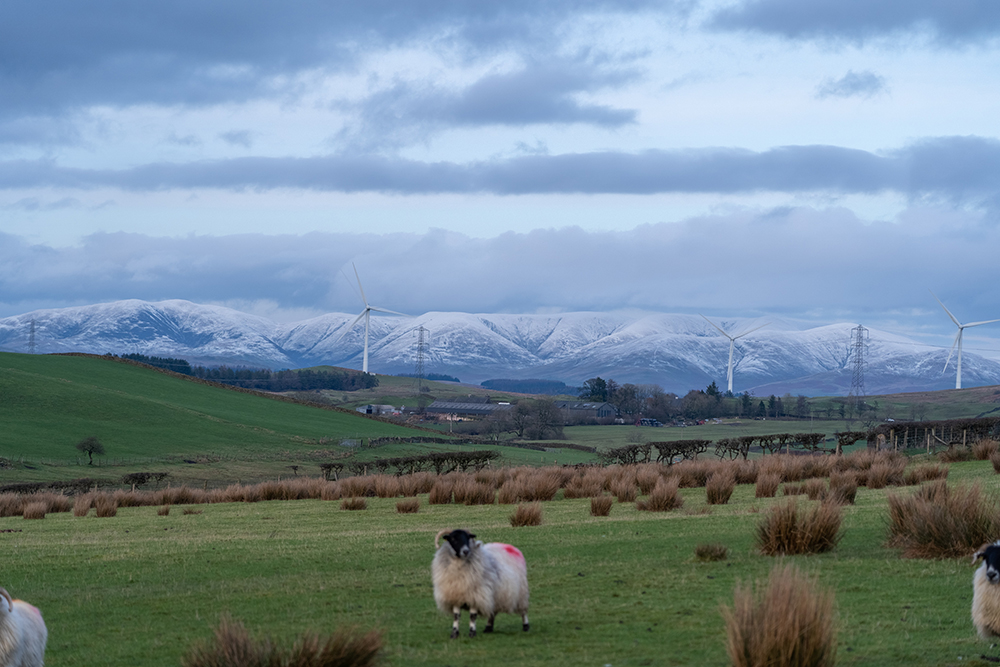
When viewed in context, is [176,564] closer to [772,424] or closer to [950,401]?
[772,424]

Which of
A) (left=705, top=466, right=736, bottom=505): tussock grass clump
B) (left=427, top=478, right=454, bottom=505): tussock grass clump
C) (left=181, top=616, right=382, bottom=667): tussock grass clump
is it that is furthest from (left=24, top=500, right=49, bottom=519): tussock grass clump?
(left=181, top=616, right=382, bottom=667): tussock grass clump

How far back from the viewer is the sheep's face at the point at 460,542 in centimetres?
949

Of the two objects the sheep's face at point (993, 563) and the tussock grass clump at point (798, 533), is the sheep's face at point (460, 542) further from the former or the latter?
the tussock grass clump at point (798, 533)

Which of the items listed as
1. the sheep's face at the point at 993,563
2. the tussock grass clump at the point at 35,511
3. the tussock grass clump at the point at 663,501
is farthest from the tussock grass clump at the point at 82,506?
the sheep's face at the point at 993,563

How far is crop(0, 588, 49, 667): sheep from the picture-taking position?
7973 millimetres

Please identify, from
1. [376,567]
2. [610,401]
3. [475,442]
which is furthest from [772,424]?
[376,567]

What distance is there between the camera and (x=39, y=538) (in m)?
21.3

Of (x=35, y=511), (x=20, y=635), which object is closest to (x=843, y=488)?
(x=20, y=635)

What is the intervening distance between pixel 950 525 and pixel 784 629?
23.6 feet

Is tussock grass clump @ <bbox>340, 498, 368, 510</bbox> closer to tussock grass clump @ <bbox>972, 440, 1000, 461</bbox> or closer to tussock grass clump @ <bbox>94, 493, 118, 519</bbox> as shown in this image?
tussock grass clump @ <bbox>94, 493, 118, 519</bbox>

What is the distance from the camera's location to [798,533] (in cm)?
1381

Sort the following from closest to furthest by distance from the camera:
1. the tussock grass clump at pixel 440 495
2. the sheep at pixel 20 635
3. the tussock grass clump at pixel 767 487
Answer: the sheep at pixel 20 635 < the tussock grass clump at pixel 767 487 < the tussock grass clump at pixel 440 495

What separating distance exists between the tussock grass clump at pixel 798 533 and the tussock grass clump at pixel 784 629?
22.4ft

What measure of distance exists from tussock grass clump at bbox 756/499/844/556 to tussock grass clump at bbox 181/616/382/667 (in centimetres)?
798
